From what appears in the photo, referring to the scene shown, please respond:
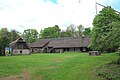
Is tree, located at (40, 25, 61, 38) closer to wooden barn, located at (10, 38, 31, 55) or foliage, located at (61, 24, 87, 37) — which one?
foliage, located at (61, 24, 87, 37)

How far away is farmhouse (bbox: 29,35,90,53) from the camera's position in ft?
218

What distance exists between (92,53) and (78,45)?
24435mm

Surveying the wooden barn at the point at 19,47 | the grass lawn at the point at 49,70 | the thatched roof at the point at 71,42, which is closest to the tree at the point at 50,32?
the thatched roof at the point at 71,42

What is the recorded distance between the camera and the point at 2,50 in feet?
167

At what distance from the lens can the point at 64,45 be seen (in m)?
69.1

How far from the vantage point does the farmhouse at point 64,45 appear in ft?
218

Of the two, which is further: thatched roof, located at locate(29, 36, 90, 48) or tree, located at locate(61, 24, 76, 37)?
tree, located at locate(61, 24, 76, 37)

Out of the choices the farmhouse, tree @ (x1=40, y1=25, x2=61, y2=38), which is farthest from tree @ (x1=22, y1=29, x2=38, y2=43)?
the farmhouse

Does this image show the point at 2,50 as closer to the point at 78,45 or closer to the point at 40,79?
the point at 78,45

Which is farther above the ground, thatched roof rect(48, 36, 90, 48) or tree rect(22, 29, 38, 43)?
tree rect(22, 29, 38, 43)

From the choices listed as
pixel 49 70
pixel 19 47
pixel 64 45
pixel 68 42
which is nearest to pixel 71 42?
pixel 68 42

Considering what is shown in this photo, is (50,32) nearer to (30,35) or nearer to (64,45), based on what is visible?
(30,35)

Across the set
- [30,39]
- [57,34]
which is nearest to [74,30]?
[57,34]

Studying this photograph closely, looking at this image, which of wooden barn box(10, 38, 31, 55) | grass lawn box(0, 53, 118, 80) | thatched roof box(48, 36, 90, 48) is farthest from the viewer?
thatched roof box(48, 36, 90, 48)
